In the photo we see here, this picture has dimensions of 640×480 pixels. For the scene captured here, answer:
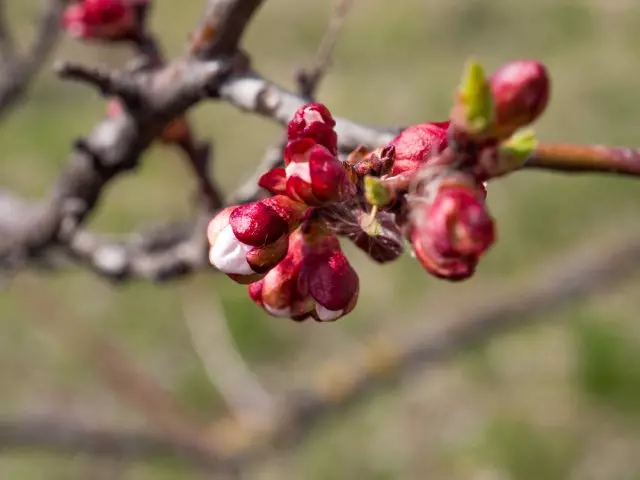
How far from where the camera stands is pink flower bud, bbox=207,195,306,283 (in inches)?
22.4

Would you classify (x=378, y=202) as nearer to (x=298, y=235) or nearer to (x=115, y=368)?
(x=298, y=235)

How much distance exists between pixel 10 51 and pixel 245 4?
1.08 metres

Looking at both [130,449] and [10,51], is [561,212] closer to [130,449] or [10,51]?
[130,449]

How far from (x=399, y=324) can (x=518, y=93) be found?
9.96 feet

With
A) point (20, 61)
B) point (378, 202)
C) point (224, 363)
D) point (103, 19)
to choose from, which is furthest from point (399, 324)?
point (378, 202)

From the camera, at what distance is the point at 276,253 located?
59 cm

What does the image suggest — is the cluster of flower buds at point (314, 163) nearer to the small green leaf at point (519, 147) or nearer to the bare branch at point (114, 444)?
the small green leaf at point (519, 147)

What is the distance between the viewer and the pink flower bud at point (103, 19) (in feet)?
3.22

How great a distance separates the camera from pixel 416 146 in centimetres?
55

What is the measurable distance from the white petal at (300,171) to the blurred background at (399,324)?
6.86 ft

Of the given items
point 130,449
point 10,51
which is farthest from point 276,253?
point 130,449

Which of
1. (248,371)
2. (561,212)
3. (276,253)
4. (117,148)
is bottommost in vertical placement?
(248,371)

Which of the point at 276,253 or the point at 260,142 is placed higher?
the point at 276,253

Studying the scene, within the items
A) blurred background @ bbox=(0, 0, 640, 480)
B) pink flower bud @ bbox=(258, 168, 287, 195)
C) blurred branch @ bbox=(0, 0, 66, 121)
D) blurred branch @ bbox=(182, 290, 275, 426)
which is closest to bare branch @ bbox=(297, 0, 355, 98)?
pink flower bud @ bbox=(258, 168, 287, 195)
